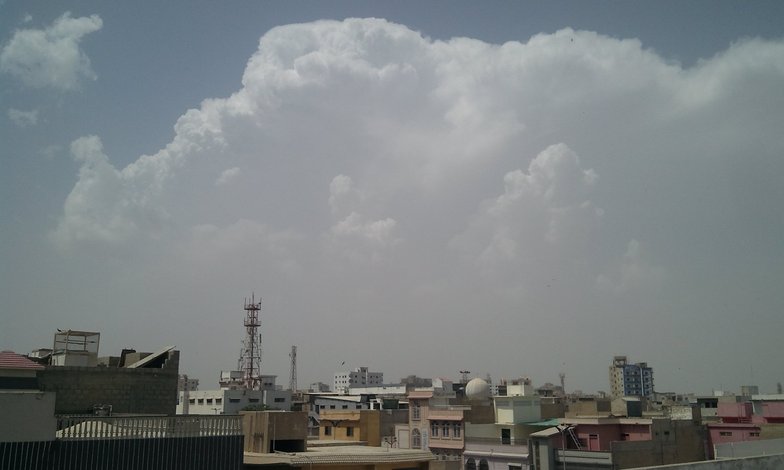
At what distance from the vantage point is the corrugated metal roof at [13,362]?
80.0ft

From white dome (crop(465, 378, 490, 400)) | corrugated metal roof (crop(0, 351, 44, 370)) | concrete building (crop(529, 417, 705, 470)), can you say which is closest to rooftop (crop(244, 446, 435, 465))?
corrugated metal roof (crop(0, 351, 44, 370))

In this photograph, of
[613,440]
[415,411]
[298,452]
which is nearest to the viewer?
[298,452]

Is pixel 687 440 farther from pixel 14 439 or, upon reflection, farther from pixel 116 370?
pixel 14 439

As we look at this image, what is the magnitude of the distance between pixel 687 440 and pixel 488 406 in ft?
52.2

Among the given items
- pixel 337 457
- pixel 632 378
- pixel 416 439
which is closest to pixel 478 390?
pixel 416 439

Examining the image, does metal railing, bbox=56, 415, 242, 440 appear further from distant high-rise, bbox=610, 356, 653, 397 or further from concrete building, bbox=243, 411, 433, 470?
distant high-rise, bbox=610, 356, 653, 397

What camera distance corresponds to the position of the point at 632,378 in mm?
162500

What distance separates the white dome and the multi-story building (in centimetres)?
11389

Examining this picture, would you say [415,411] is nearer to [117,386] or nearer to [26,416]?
[117,386]

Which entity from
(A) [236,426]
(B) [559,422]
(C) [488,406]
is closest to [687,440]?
(B) [559,422]

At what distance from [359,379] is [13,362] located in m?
152

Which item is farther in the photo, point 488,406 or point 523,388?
point 523,388

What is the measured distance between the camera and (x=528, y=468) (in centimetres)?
4316

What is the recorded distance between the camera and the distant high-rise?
162 meters
